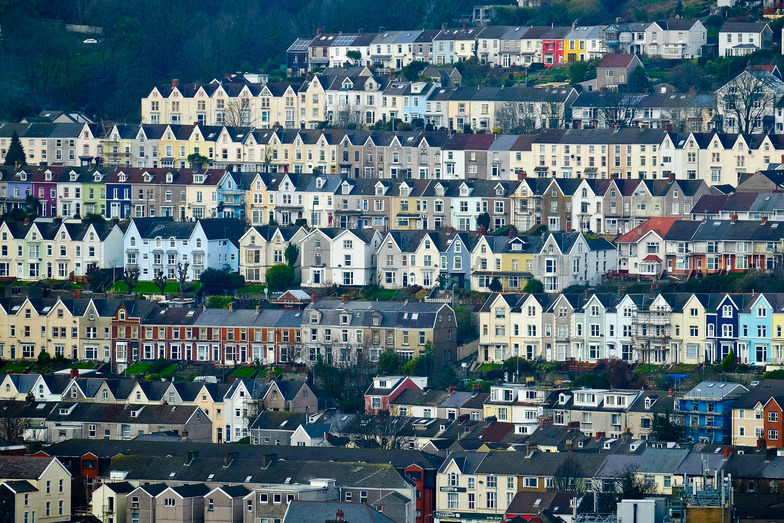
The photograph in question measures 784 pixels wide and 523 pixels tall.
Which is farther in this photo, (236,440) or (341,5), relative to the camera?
(341,5)

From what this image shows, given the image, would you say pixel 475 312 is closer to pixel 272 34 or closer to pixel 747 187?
pixel 747 187

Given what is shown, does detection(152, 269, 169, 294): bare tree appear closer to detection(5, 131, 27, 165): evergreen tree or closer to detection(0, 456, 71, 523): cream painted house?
detection(5, 131, 27, 165): evergreen tree

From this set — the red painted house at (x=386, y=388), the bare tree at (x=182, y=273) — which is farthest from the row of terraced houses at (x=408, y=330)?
the bare tree at (x=182, y=273)

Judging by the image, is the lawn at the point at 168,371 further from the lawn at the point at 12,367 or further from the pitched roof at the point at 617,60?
the pitched roof at the point at 617,60

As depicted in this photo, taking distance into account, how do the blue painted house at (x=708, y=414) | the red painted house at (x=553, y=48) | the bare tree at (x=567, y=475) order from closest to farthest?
the bare tree at (x=567, y=475)
the blue painted house at (x=708, y=414)
the red painted house at (x=553, y=48)

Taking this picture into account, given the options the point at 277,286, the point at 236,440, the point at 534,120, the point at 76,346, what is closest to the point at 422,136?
the point at 534,120

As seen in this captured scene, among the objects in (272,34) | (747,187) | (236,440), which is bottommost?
(236,440)
